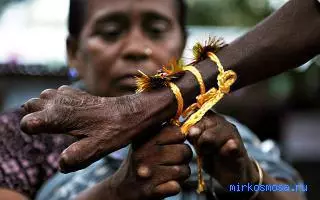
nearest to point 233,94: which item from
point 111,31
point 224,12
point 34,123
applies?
point 111,31

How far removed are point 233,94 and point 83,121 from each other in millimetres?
4618

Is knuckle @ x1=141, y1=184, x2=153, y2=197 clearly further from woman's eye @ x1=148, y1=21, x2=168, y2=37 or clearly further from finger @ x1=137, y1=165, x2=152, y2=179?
woman's eye @ x1=148, y1=21, x2=168, y2=37

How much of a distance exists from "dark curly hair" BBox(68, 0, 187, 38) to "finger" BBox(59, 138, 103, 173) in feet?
3.33

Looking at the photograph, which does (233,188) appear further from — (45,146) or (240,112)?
(240,112)

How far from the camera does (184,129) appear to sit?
1.53 meters

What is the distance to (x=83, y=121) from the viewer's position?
1415 millimetres

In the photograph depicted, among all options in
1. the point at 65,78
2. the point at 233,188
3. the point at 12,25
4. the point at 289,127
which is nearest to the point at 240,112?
the point at 289,127

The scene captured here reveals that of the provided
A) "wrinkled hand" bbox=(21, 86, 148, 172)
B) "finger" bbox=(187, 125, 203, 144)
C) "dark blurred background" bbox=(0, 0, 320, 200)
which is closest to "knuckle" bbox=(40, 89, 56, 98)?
"wrinkled hand" bbox=(21, 86, 148, 172)

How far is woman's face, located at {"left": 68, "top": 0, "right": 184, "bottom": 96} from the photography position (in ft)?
Answer: 6.87

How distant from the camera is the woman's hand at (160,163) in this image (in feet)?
4.99

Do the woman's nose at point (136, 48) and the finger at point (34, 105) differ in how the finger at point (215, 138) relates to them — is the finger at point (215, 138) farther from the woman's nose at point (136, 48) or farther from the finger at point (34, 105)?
the woman's nose at point (136, 48)

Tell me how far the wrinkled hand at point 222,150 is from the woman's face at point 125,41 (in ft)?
1.64

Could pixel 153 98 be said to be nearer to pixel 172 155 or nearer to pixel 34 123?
pixel 172 155

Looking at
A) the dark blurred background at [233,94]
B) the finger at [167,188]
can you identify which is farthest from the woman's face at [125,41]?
the dark blurred background at [233,94]
